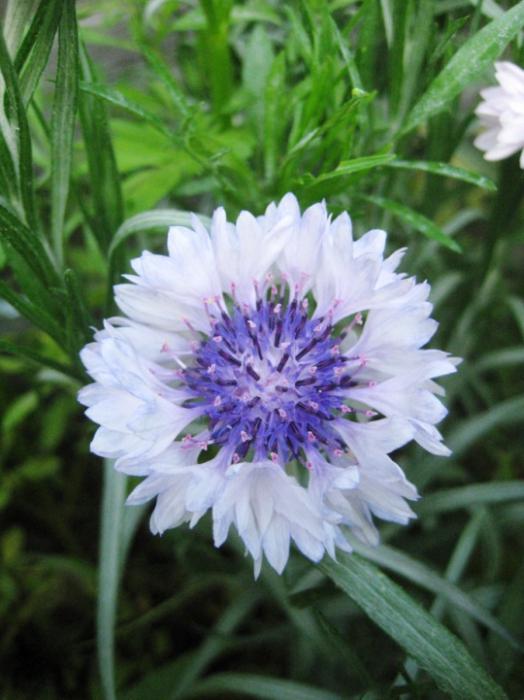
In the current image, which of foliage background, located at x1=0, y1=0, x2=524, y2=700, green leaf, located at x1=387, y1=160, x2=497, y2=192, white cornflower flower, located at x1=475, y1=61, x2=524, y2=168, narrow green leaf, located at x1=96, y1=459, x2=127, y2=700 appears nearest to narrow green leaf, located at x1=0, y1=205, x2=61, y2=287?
foliage background, located at x1=0, y1=0, x2=524, y2=700

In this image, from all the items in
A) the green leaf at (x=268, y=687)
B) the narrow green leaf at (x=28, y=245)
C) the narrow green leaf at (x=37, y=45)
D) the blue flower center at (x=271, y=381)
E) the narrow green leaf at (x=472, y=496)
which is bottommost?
the green leaf at (x=268, y=687)

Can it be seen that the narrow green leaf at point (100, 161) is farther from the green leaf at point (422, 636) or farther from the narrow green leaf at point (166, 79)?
the green leaf at point (422, 636)

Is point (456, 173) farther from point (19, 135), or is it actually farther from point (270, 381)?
point (19, 135)

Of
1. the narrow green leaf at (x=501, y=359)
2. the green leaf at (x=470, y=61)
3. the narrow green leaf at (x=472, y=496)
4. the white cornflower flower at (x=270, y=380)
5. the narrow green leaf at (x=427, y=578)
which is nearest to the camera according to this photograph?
the white cornflower flower at (x=270, y=380)

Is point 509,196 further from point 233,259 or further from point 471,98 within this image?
point 471,98

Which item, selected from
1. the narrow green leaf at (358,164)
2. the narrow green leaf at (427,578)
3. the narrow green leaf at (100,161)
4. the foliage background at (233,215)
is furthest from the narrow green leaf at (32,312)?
the narrow green leaf at (427,578)

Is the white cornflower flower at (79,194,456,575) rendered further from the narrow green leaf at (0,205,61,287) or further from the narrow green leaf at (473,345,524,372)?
the narrow green leaf at (473,345,524,372)

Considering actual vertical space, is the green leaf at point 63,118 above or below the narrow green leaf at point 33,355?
above

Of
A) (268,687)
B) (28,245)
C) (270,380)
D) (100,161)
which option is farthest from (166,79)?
(268,687)
